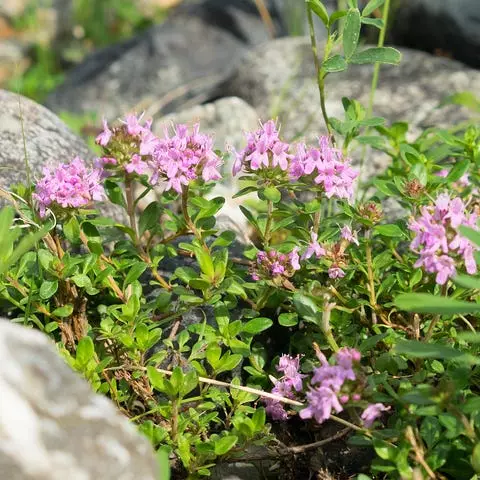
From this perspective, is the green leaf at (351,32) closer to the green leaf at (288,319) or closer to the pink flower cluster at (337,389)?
the green leaf at (288,319)

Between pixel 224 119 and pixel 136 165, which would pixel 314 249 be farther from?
pixel 224 119

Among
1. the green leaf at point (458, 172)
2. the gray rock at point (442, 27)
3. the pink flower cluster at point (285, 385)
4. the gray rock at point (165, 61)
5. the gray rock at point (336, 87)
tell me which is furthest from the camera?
the gray rock at point (165, 61)

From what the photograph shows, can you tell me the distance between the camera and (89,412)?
1397 millimetres

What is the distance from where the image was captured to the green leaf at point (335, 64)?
219 cm

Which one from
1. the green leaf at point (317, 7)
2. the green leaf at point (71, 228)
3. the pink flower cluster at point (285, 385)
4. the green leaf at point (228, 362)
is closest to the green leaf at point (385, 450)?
the pink flower cluster at point (285, 385)

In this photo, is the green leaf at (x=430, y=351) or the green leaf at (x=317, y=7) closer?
the green leaf at (x=430, y=351)

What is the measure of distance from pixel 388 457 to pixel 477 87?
3.12 m

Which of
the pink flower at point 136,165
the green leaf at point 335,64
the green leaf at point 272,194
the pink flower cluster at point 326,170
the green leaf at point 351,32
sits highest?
the green leaf at point 351,32

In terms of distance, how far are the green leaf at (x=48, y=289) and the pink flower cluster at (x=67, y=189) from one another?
0.18m

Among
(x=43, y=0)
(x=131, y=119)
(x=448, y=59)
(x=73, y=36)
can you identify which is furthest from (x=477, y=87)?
(x=43, y=0)

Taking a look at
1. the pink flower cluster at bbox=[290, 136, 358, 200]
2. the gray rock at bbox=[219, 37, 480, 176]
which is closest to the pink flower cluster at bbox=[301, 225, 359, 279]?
the pink flower cluster at bbox=[290, 136, 358, 200]

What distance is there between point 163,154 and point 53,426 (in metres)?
0.92

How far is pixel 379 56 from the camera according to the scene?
86.6 inches

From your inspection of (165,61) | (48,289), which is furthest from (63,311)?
(165,61)
